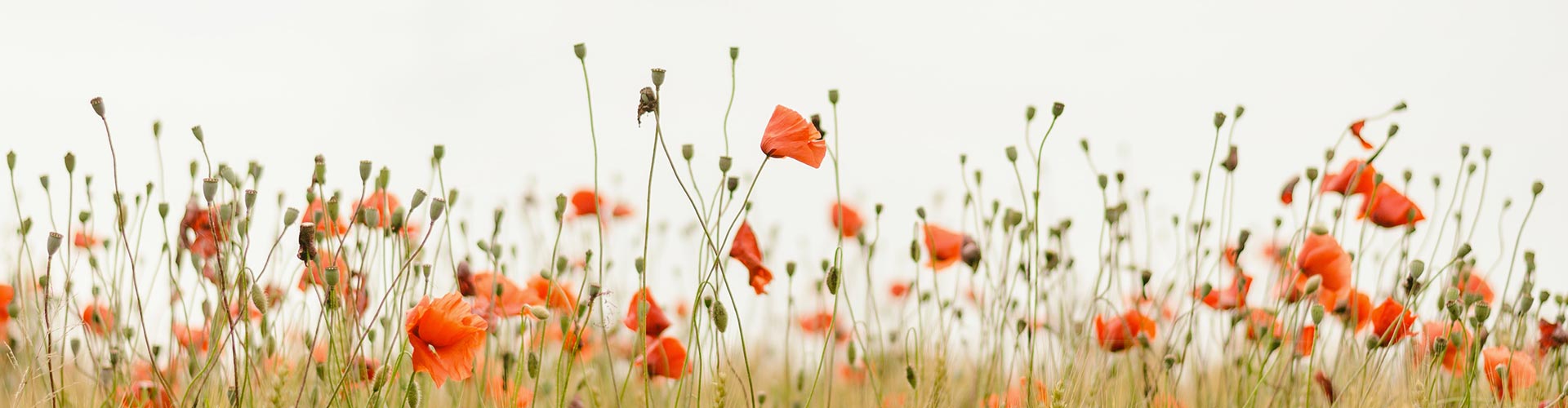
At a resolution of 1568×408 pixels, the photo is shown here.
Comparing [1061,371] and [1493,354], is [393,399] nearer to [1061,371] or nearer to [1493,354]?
[1061,371]

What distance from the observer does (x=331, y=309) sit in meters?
1.75

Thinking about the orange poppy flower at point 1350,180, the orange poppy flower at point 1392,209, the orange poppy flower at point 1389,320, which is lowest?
the orange poppy flower at point 1389,320

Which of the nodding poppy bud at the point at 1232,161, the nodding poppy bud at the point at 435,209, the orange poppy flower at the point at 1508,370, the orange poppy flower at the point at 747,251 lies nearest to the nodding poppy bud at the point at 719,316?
the orange poppy flower at the point at 747,251

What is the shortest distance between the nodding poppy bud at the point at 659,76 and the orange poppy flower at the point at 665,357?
2.22 feet

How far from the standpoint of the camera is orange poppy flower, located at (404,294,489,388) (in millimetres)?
1592

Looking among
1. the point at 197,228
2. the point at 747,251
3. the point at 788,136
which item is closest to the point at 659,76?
the point at 788,136

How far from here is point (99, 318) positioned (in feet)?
7.73

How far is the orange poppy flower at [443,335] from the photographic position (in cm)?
159

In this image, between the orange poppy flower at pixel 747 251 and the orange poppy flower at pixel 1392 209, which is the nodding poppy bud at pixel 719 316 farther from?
the orange poppy flower at pixel 1392 209

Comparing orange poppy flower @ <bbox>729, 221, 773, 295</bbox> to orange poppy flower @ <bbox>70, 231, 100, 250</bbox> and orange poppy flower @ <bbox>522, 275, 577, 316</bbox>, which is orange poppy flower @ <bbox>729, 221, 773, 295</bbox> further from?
orange poppy flower @ <bbox>70, 231, 100, 250</bbox>

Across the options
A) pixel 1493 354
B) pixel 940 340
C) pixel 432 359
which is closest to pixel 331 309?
pixel 432 359

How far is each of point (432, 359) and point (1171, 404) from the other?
1274 millimetres

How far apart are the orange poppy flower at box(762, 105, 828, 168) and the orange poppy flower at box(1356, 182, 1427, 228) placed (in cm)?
128

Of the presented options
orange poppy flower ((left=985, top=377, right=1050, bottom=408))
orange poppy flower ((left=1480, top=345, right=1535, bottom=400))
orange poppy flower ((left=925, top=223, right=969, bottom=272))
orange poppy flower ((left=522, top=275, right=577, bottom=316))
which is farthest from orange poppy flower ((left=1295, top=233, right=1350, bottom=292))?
orange poppy flower ((left=522, top=275, right=577, bottom=316))
